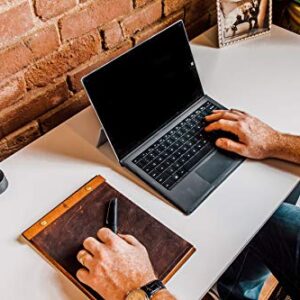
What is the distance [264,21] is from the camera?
1.35 metres

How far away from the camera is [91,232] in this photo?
0.85 meters

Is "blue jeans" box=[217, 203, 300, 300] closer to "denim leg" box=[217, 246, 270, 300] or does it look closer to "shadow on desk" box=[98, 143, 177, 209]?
"denim leg" box=[217, 246, 270, 300]

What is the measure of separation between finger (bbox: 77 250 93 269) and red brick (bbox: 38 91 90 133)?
0.48m

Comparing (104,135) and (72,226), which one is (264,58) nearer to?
(104,135)

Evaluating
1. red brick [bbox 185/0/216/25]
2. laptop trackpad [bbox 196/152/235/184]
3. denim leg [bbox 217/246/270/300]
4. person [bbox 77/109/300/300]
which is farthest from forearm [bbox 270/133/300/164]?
red brick [bbox 185/0/216/25]

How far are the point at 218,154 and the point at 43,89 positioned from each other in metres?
0.48

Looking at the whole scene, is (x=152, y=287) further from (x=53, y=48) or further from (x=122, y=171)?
(x=53, y=48)

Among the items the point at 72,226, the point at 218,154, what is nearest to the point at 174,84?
the point at 218,154

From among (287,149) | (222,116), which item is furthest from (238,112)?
(287,149)

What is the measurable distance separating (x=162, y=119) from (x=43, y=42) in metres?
0.34

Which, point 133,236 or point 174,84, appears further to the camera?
point 174,84

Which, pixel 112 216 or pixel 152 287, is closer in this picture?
pixel 152 287

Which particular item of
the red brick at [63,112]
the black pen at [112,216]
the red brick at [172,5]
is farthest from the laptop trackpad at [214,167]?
the red brick at [172,5]

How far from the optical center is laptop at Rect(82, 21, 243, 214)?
3.07 feet
